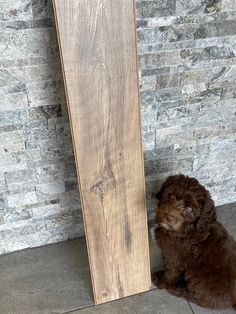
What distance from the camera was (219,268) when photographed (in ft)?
3.79

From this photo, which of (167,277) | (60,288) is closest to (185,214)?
(167,277)

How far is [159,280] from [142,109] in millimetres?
635

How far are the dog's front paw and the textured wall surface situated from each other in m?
0.30

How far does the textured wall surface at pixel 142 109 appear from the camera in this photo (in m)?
1.12

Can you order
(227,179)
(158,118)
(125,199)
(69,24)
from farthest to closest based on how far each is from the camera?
(227,179) → (158,118) → (125,199) → (69,24)

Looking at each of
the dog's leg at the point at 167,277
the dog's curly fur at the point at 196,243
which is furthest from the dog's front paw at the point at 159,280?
the dog's curly fur at the point at 196,243

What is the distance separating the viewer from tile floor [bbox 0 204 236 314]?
1.29m

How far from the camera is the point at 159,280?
135 cm

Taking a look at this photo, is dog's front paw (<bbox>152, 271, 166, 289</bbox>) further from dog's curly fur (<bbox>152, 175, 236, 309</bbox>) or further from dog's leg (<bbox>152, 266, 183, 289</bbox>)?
dog's curly fur (<bbox>152, 175, 236, 309</bbox>)

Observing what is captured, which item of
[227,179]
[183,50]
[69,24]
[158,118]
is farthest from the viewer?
[227,179]

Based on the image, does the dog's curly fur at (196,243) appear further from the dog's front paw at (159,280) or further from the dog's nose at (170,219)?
the dog's front paw at (159,280)

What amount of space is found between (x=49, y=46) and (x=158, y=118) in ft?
1.55

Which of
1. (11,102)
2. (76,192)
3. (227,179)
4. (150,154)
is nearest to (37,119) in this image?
(11,102)

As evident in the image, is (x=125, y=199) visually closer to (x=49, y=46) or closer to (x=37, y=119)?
(x=37, y=119)
